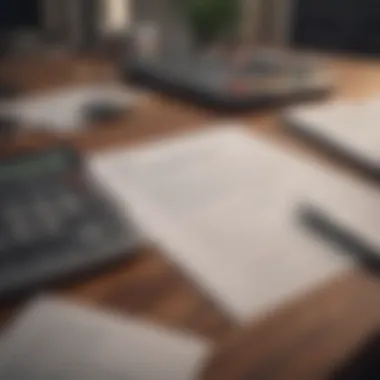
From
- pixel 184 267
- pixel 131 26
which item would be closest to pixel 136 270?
pixel 184 267

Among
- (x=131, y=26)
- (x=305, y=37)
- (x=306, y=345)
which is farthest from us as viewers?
(x=131, y=26)

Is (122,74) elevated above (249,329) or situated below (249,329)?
below

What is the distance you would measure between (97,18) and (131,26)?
102 millimetres

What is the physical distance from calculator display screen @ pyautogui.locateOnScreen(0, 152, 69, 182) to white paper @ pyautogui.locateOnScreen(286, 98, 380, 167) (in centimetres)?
33

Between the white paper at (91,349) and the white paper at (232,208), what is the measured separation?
65mm

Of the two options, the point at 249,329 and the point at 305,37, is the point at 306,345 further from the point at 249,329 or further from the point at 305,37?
the point at 305,37

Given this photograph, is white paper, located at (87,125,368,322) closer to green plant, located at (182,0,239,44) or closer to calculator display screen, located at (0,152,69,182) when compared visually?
calculator display screen, located at (0,152,69,182)

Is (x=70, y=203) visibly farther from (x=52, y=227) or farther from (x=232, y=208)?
(x=232, y=208)

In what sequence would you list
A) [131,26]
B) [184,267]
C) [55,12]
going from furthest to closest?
[131,26], [55,12], [184,267]

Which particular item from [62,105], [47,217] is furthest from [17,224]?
[62,105]

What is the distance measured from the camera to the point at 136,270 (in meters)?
0.60

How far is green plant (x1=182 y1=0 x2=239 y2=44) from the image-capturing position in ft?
4.62

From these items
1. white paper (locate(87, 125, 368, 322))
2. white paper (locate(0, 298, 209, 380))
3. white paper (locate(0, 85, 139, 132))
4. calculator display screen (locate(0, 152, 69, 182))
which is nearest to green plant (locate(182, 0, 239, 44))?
white paper (locate(0, 85, 139, 132))

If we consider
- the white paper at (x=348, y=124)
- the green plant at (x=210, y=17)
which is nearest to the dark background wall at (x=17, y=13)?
the green plant at (x=210, y=17)
